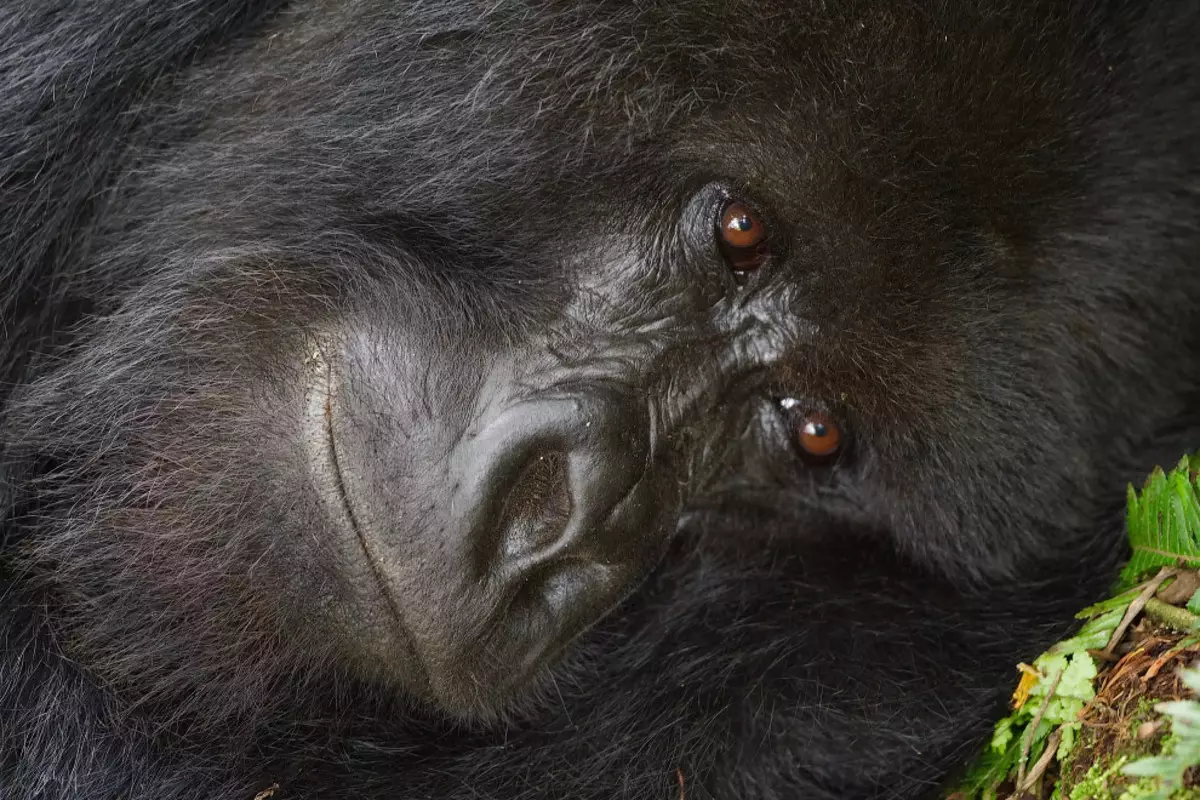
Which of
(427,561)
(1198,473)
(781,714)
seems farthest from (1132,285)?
(427,561)

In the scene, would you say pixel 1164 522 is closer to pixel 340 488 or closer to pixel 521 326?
pixel 521 326

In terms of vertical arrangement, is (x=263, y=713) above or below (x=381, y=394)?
below

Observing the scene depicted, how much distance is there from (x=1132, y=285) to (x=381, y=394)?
Result: 1208 mm

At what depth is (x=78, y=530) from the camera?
1810 mm

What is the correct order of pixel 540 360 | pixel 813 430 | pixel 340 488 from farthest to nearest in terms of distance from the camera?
pixel 813 430 < pixel 540 360 < pixel 340 488

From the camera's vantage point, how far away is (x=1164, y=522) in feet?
5.49

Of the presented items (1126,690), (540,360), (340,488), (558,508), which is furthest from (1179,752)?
(340,488)

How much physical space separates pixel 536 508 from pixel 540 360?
226 mm

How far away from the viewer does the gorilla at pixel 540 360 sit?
1.67m

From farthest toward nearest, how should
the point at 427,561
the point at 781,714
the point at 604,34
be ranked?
the point at 781,714
the point at 604,34
the point at 427,561

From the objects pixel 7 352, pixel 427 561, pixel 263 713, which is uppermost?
pixel 7 352

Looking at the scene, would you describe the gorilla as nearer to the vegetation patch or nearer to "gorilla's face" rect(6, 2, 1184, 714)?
"gorilla's face" rect(6, 2, 1184, 714)

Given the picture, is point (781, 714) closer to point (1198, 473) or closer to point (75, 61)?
point (1198, 473)

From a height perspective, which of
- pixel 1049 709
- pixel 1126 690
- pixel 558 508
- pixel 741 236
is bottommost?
pixel 1049 709
